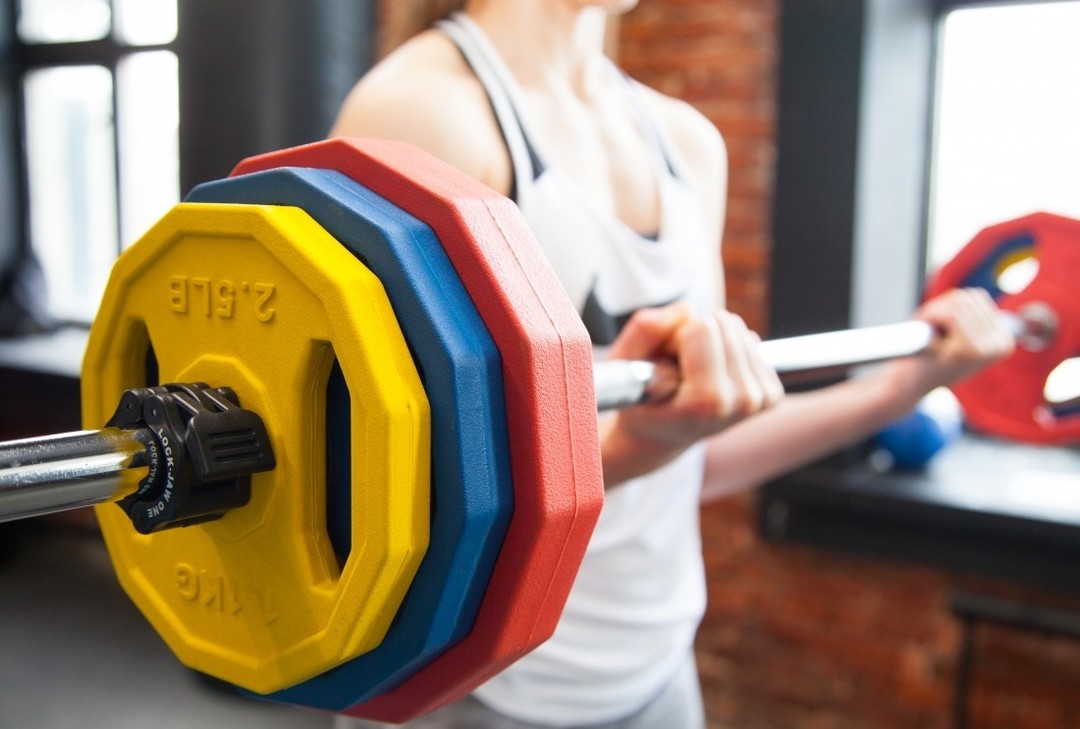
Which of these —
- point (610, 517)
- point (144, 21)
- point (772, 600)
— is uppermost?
point (144, 21)

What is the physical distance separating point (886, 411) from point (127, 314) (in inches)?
33.5

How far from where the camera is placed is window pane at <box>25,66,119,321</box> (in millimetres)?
3375

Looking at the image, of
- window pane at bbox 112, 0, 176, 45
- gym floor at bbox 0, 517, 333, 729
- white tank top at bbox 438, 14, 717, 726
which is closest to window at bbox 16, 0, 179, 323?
window pane at bbox 112, 0, 176, 45

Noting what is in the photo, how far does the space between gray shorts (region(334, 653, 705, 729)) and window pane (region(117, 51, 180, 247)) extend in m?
2.72

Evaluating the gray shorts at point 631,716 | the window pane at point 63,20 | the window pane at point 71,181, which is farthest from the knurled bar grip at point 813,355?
the window pane at point 63,20

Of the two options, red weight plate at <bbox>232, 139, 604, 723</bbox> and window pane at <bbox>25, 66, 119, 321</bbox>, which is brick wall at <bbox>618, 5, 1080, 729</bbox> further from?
window pane at <bbox>25, 66, 119, 321</bbox>

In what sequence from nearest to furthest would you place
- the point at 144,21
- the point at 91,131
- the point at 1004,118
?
the point at 1004,118 → the point at 144,21 → the point at 91,131

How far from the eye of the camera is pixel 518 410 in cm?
35

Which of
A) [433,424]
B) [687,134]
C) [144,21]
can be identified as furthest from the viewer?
[144,21]

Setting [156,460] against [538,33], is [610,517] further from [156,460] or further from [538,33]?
[156,460]

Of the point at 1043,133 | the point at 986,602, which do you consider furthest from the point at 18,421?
the point at 1043,133

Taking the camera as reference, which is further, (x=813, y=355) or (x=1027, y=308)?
(x=1027, y=308)

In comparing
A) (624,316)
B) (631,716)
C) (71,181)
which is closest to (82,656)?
(71,181)

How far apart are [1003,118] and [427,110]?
6.14 feet
